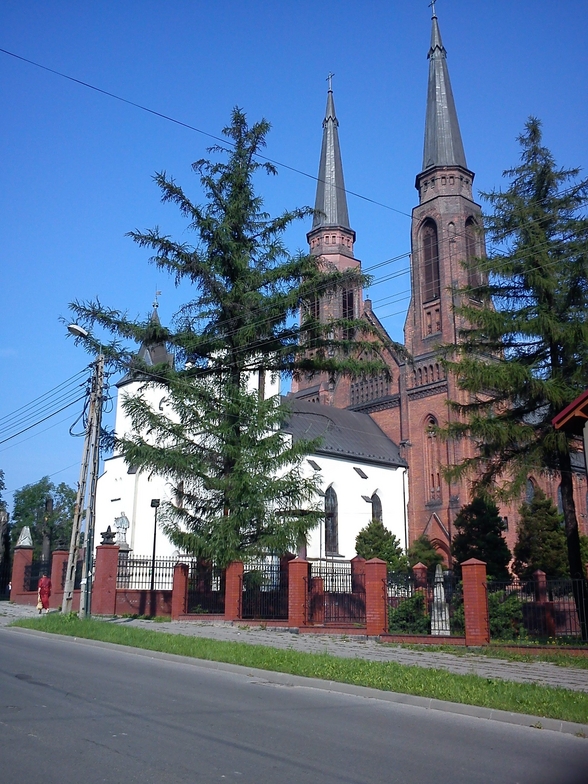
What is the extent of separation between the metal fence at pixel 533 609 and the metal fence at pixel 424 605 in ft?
3.27

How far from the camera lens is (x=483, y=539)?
31047mm

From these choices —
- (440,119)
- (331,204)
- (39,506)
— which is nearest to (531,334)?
(440,119)

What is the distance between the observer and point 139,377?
74.2 feet

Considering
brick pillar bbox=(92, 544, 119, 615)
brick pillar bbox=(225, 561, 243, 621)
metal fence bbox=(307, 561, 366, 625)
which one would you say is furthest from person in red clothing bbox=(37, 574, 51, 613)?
metal fence bbox=(307, 561, 366, 625)

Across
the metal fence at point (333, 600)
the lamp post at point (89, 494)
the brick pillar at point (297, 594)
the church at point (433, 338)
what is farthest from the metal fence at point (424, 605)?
the church at point (433, 338)

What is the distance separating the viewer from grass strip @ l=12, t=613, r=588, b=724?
8.54 metres

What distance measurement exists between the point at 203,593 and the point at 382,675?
12.8 m

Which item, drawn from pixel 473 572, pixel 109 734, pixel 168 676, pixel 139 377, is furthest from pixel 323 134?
pixel 109 734

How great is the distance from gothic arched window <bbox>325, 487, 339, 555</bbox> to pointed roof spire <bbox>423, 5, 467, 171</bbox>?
1966 centimetres

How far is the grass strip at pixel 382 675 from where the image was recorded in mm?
8539

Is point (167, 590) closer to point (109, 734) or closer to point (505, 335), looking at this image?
point (505, 335)

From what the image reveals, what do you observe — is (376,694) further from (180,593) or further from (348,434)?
(348,434)

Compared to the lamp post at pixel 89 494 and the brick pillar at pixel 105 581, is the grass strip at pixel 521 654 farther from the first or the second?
the brick pillar at pixel 105 581

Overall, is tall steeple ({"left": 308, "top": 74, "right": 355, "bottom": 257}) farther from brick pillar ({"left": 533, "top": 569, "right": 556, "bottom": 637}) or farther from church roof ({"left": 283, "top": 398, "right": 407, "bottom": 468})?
brick pillar ({"left": 533, "top": 569, "right": 556, "bottom": 637})
